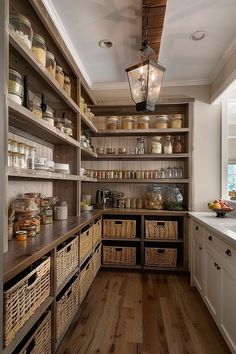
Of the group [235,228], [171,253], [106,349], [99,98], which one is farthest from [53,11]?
[171,253]

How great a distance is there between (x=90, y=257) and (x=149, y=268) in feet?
3.14

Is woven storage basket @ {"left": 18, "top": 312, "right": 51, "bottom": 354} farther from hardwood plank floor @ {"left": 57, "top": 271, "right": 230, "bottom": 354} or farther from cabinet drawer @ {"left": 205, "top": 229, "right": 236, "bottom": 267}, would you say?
cabinet drawer @ {"left": 205, "top": 229, "right": 236, "bottom": 267}

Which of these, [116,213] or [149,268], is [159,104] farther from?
[149,268]

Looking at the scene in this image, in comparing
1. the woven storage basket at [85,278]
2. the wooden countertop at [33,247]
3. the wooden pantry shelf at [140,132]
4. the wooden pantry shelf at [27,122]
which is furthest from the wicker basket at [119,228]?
the wooden pantry shelf at [27,122]

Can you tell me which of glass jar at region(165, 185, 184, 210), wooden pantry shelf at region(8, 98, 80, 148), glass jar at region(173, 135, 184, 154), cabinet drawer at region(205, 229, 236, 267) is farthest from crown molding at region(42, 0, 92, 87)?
cabinet drawer at region(205, 229, 236, 267)

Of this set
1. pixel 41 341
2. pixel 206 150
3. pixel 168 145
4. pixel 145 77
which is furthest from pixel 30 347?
pixel 206 150

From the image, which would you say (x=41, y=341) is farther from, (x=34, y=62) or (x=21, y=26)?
(x=21, y=26)

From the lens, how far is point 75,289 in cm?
192

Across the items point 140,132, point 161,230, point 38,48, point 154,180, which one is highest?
point 38,48

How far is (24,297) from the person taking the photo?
113 cm

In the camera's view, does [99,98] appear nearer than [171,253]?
No

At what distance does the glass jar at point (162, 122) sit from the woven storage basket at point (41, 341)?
100 inches

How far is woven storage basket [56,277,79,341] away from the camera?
5.09 ft

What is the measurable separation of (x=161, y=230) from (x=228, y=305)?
1.50 meters
